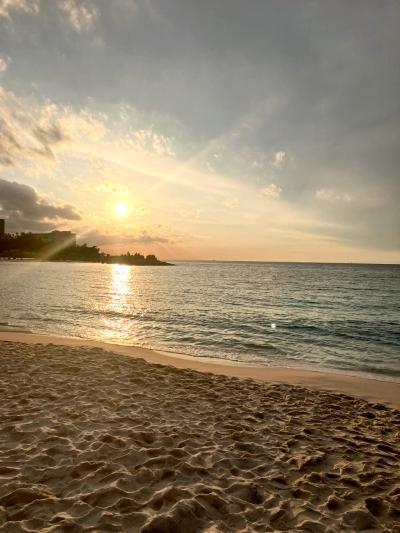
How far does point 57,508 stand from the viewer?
4.73 metres

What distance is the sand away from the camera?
4.74m

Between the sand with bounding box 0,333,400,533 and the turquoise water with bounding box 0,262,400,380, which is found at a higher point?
the sand with bounding box 0,333,400,533

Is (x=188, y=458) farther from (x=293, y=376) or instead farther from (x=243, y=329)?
(x=243, y=329)

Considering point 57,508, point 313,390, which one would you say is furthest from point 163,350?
point 57,508

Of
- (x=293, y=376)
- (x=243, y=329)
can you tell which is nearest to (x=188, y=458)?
(x=293, y=376)

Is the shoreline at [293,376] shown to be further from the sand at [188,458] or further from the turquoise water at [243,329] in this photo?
the turquoise water at [243,329]

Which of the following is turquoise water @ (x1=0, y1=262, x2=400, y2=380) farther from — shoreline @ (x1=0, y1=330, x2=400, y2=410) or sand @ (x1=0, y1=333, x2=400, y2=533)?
sand @ (x1=0, y1=333, x2=400, y2=533)

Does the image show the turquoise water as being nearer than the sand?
No

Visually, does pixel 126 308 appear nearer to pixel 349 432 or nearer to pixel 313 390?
pixel 313 390

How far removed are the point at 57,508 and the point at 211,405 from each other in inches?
204

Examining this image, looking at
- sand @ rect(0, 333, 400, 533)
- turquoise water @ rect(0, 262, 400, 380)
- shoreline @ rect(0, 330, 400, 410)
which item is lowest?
turquoise water @ rect(0, 262, 400, 380)

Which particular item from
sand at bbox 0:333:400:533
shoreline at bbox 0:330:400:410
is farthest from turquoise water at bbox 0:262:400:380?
sand at bbox 0:333:400:533

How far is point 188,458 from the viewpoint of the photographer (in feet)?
20.6

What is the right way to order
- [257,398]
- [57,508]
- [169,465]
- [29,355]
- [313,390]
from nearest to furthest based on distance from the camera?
[57,508] < [169,465] < [257,398] < [313,390] < [29,355]
